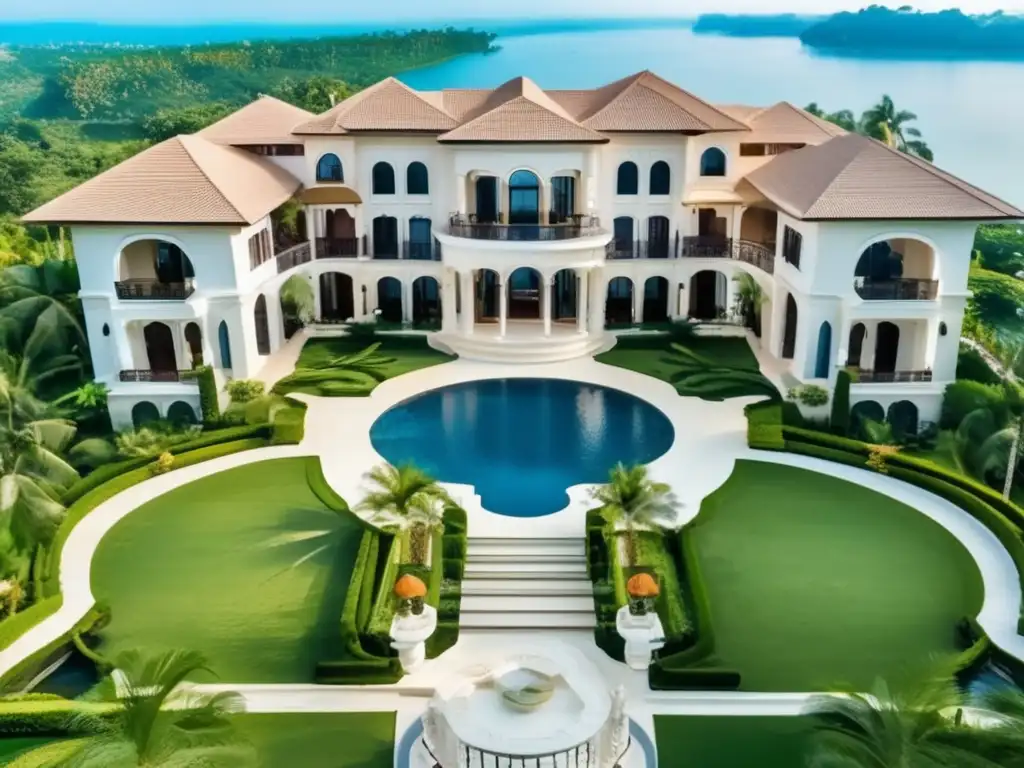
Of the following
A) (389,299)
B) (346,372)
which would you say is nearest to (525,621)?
(346,372)

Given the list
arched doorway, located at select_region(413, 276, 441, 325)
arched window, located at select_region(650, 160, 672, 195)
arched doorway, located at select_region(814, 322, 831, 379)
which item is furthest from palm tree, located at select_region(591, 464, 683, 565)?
arched doorway, located at select_region(413, 276, 441, 325)

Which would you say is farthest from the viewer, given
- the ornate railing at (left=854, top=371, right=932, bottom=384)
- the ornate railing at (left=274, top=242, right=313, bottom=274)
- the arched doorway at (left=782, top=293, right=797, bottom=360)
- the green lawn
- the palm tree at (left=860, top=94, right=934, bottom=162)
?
the palm tree at (left=860, top=94, right=934, bottom=162)

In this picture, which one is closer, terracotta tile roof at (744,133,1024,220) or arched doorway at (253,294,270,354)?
terracotta tile roof at (744,133,1024,220)

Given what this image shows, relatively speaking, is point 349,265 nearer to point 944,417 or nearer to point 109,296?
point 109,296

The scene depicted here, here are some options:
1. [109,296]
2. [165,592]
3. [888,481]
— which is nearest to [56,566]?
[165,592]

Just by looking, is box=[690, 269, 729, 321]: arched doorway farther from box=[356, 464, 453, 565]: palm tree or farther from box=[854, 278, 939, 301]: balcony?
box=[356, 464, 453, 565]: palm tree

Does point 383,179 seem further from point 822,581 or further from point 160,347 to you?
point 822,581

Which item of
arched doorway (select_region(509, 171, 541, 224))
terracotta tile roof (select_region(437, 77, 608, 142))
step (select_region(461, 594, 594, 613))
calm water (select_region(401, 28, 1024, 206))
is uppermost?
calm water (select_region(401, 28, 1024, 206))
